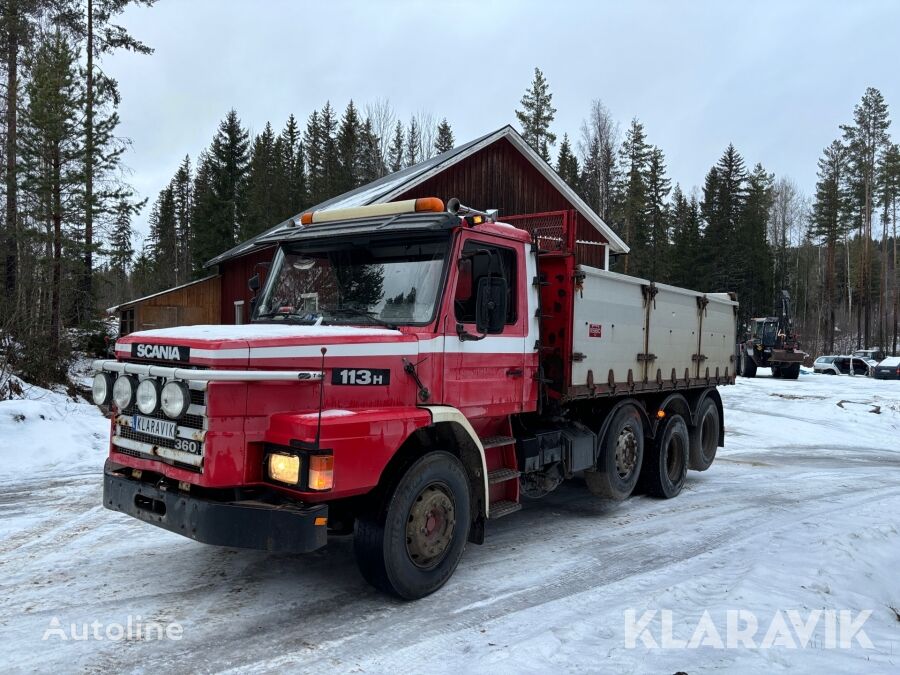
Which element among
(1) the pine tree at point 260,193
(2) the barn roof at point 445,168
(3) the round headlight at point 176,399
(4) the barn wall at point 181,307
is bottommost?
(3) the round headlight at point 176,399

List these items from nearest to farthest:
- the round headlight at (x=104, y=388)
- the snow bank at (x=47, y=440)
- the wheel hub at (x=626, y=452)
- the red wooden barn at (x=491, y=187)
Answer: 1. the round headlight at (x=104, y=388)
2. the wheel hub at (x=626, y=452)
3. the snow bank at (x=47, y=440)
4. the red wooden barn at (x=491, y=187)

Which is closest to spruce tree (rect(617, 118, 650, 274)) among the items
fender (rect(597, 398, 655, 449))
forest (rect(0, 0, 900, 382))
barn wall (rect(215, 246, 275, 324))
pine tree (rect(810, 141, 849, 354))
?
forest (rect(0, 0, 900, 382))

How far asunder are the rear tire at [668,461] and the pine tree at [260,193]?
34888mm

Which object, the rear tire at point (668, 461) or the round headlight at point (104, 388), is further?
the rear tire at point (668, 461)

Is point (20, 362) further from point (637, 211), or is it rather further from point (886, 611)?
point (637, 211)

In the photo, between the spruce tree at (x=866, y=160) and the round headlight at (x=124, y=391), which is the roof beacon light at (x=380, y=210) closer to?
the round headlight at (x=124, y=391)

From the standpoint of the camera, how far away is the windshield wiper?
479 centimetres

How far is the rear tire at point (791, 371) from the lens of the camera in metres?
31.3

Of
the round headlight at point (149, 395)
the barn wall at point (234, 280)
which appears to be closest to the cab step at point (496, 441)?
the round headlight at point (149, 395)

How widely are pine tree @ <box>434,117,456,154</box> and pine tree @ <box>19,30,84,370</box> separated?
35736 millimetres

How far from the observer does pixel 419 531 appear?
4582 mm

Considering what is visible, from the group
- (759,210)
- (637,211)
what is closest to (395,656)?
(637,211)

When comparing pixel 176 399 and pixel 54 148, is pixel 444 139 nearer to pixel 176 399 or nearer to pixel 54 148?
pixel 54 148

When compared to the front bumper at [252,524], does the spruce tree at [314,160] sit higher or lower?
higher
